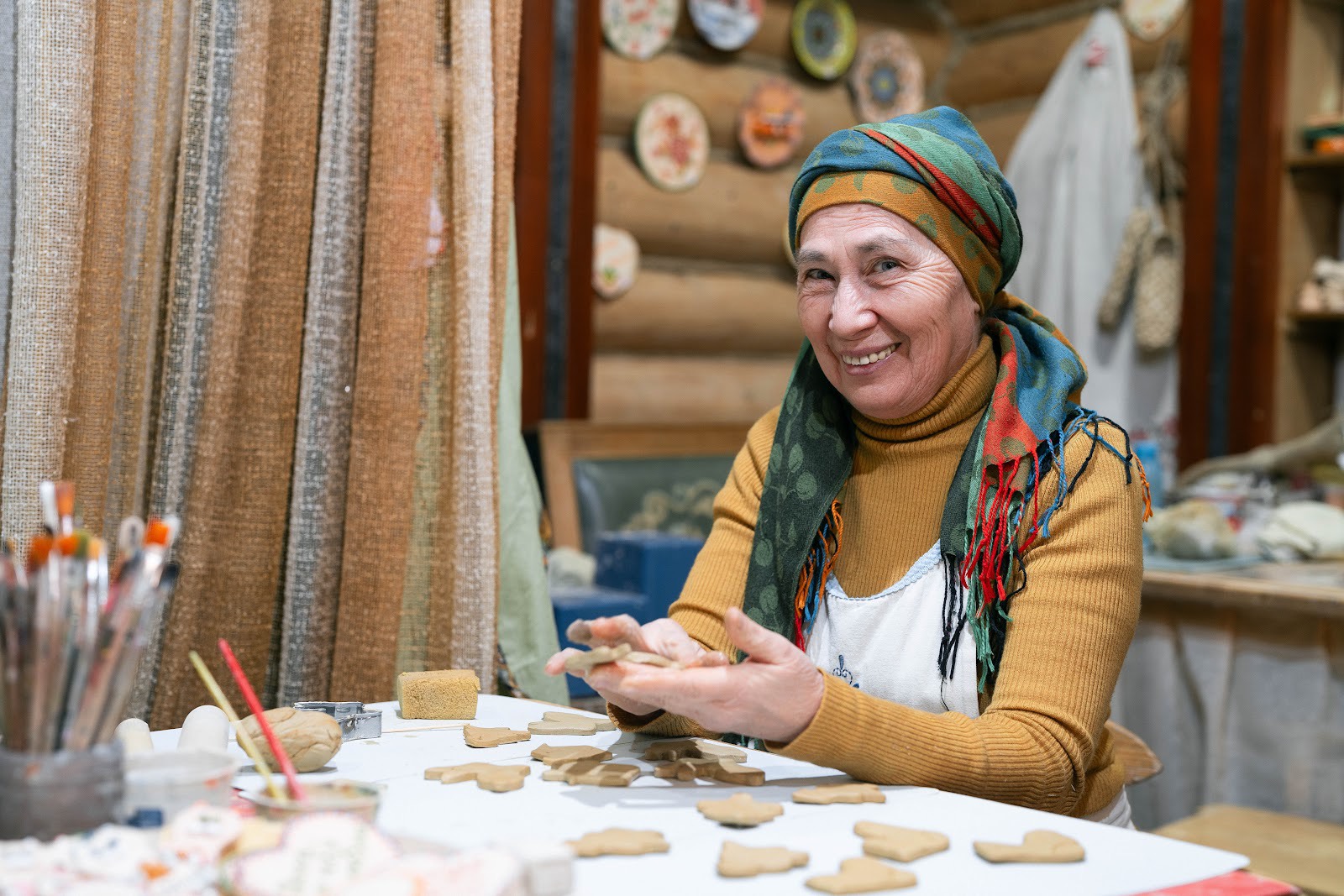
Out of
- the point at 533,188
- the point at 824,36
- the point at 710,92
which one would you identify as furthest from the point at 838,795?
the point at 824,36

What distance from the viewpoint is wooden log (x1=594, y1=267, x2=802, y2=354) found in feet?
14.7

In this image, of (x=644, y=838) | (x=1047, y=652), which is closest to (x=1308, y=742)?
(x=1047, y=652)

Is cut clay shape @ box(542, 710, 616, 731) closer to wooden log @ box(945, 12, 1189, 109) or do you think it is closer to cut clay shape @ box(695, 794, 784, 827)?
cut clay shape @ box(695, 794, 784, 827)

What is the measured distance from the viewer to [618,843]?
104 cm

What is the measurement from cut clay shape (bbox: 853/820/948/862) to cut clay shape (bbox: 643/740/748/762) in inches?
10.8

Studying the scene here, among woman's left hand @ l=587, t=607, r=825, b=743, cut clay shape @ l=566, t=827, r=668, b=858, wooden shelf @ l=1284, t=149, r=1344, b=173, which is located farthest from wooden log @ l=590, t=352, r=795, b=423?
cut clay shape @ l=566, t=827, r=668, b=858

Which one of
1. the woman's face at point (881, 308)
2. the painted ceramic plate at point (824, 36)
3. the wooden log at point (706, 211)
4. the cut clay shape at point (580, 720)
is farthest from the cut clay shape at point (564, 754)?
the painted ceramic plate at point (824, 36)

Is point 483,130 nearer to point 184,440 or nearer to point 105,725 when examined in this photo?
point 184,440

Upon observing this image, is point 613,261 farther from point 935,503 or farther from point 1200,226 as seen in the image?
point 935,503

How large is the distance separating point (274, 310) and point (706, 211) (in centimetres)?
276

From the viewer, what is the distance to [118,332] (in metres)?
1.84

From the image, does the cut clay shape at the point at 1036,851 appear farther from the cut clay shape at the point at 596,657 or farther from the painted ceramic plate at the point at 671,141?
the painted ceramic plate at the point at 671,141

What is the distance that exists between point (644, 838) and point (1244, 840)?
5.94ft

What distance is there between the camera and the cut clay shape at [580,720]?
1.52 metres
